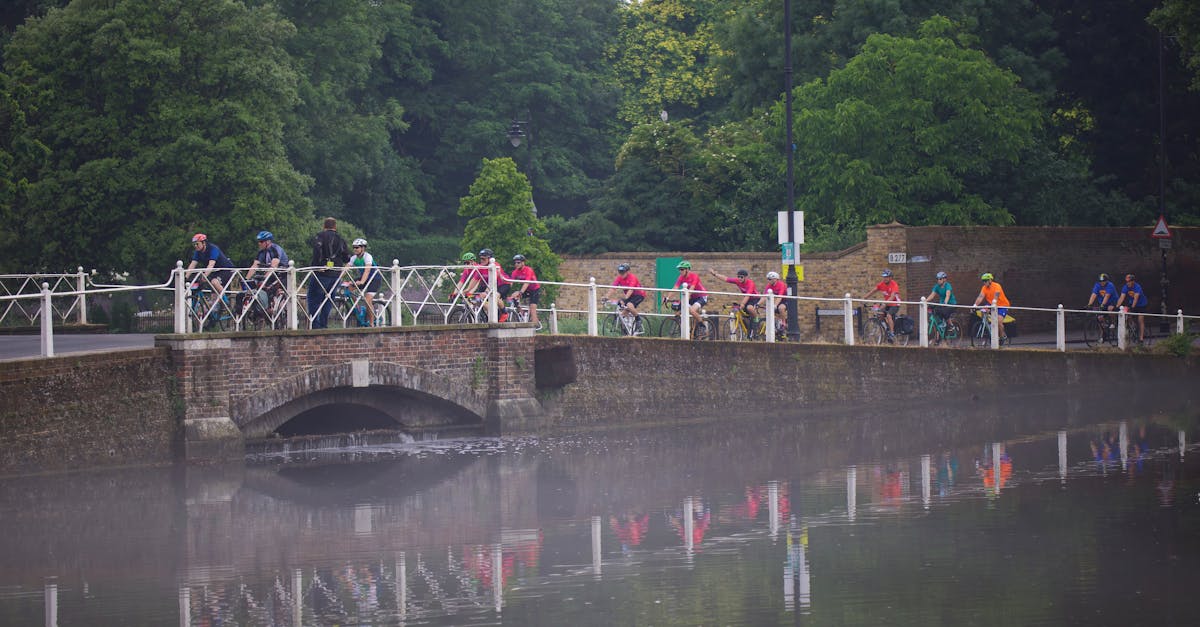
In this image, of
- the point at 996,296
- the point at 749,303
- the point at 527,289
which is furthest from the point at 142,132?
the point at 996,296

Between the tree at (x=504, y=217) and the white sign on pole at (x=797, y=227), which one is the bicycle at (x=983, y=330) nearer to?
the white sign on pole at (x=797, y=227)

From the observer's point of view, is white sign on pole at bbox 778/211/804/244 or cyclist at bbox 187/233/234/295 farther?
white sign on pole at bbox 778/211/804/244

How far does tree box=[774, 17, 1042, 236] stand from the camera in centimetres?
3762

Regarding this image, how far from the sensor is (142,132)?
35.9 metres

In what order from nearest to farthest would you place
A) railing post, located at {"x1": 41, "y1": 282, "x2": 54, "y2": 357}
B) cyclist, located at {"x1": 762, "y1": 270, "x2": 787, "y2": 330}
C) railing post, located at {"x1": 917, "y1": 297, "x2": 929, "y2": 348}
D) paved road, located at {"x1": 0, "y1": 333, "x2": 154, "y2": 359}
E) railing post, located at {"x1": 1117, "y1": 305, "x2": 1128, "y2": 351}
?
railing post, located at {"x1": 41, "y1": 282, "x2": 54, "y2": 357}, paved road, located at {"x1": 0, "y1": 333, "x2": 154, "y2": 359}, cyclist, located at {"x1": 762, "y1": 270, "x2": 787, "y2": 330}, railing post, located at {"x1": 917, "y1": 297, "x2": 929, "y2": 348}, railing post, located at {"x1": 1117, "y1": 305, "x2": 1128, "y2": 351}

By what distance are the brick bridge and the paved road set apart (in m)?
1.33

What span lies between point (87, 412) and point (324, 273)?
4.26m

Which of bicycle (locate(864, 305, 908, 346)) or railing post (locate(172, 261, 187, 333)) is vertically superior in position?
railing post (locate(172, 261, 187, 333))

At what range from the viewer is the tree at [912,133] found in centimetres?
3762

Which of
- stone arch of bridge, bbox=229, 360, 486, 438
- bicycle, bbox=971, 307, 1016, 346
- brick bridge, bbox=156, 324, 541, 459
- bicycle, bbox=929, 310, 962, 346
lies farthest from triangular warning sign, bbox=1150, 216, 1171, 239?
stone arch of bridge, bbox=229, 360, 486, 438

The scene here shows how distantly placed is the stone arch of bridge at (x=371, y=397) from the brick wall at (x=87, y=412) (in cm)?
113

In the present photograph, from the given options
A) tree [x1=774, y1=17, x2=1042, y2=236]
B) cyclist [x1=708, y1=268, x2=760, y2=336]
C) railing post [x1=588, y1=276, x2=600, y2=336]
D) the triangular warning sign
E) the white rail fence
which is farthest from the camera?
tree [x1=774, y1=17, x2=1042, y2=236]

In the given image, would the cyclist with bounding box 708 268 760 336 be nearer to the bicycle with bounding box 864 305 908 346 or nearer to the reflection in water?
the bicycle with bounding box 864 305 908 346

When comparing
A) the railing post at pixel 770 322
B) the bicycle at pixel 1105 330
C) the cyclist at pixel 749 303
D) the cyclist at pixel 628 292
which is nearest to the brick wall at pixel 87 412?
the cyclist at pixel 628 292
